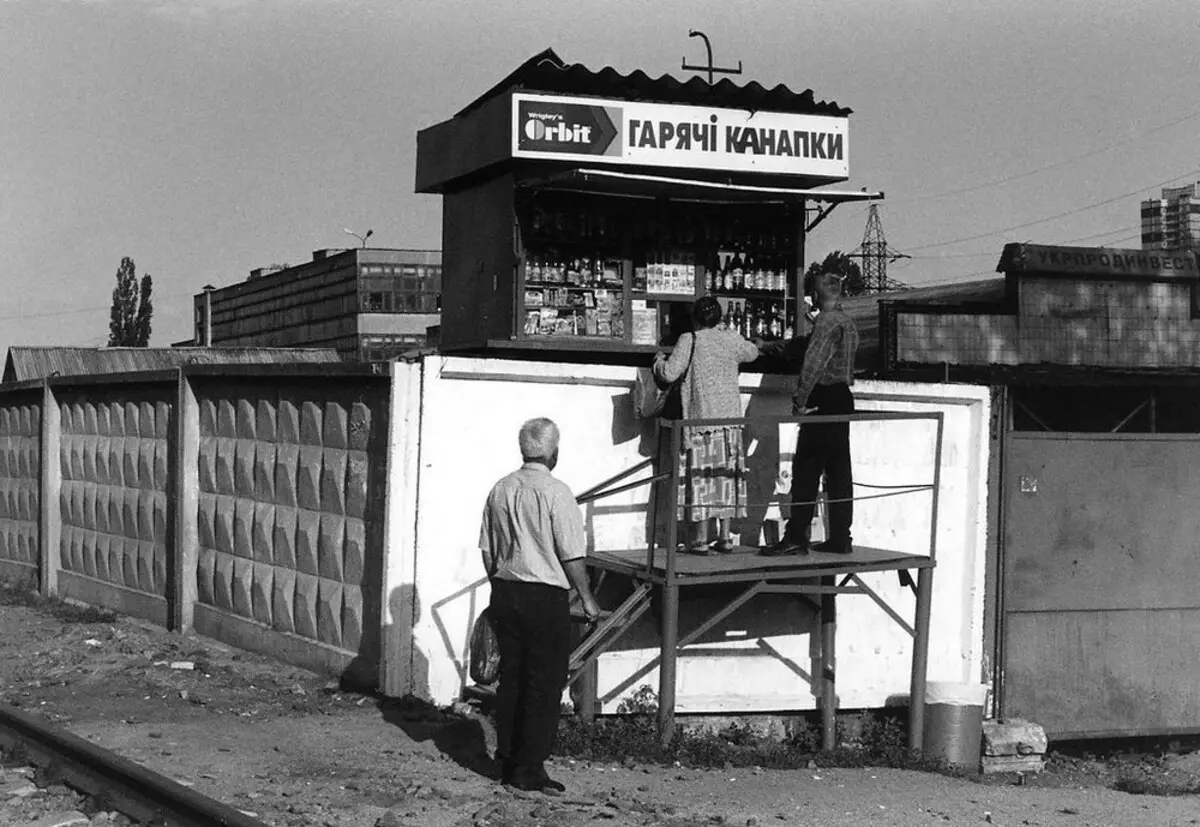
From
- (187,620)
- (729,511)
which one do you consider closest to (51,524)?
(187,620)

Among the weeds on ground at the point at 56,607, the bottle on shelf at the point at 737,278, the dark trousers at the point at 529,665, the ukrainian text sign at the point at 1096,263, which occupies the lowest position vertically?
the weeds on ground at the point at 56,607

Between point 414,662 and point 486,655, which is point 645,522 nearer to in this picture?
point 414,662

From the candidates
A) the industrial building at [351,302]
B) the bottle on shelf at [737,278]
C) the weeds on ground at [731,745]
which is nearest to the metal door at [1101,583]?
the weeds on ground at [731,745]

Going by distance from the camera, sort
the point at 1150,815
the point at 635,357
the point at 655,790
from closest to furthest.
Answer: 1. the point at 655,790
2. the point at 1150,815
3. the point at 635,357

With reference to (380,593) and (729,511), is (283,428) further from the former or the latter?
(729,511)

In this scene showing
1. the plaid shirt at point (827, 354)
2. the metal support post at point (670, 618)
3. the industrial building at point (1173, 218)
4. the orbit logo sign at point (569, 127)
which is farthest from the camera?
the industrial building at point (1173, 218)

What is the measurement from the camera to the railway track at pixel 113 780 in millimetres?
6797

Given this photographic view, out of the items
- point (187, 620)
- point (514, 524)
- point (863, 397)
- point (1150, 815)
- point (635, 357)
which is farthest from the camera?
point (635, 357)

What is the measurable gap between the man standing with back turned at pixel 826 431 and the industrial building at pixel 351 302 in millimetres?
38237

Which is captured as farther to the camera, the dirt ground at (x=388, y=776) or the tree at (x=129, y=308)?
the tree at (x=129, y=308)

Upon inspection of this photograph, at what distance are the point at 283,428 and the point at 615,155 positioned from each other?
18.5 ft

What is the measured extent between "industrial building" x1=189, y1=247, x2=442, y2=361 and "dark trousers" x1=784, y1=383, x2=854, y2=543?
38.2 m

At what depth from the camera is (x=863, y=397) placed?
11109 millimetres

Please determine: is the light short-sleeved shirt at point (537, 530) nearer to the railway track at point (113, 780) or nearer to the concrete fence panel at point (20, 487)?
the railway track at point (113, 780)
